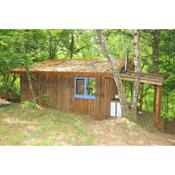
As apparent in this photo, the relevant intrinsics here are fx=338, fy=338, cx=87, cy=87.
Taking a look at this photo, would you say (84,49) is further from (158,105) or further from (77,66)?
(158,105)

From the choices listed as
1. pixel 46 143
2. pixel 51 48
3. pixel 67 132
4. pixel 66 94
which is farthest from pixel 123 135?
pixel 51 48

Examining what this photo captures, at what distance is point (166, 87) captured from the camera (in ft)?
39.6

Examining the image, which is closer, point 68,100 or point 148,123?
point 148,123

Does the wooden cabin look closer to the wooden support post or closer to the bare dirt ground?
the wooden support post

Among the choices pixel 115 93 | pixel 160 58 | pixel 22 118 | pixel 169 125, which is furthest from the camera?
pixel 160 58

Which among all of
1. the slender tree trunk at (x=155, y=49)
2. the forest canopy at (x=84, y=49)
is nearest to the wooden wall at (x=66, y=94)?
the forest canopy at (x=84, y=49)

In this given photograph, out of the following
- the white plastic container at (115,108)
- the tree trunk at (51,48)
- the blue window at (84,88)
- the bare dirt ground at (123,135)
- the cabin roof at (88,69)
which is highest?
the tree trunk at (51,48)

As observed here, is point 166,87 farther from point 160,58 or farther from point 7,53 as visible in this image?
point 7,53

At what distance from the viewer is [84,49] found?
1549cm

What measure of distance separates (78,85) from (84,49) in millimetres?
5634

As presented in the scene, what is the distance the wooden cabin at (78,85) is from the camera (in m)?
9.56

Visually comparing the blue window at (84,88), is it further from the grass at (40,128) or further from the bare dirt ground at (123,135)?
the bare dirt ground at (123,135)
